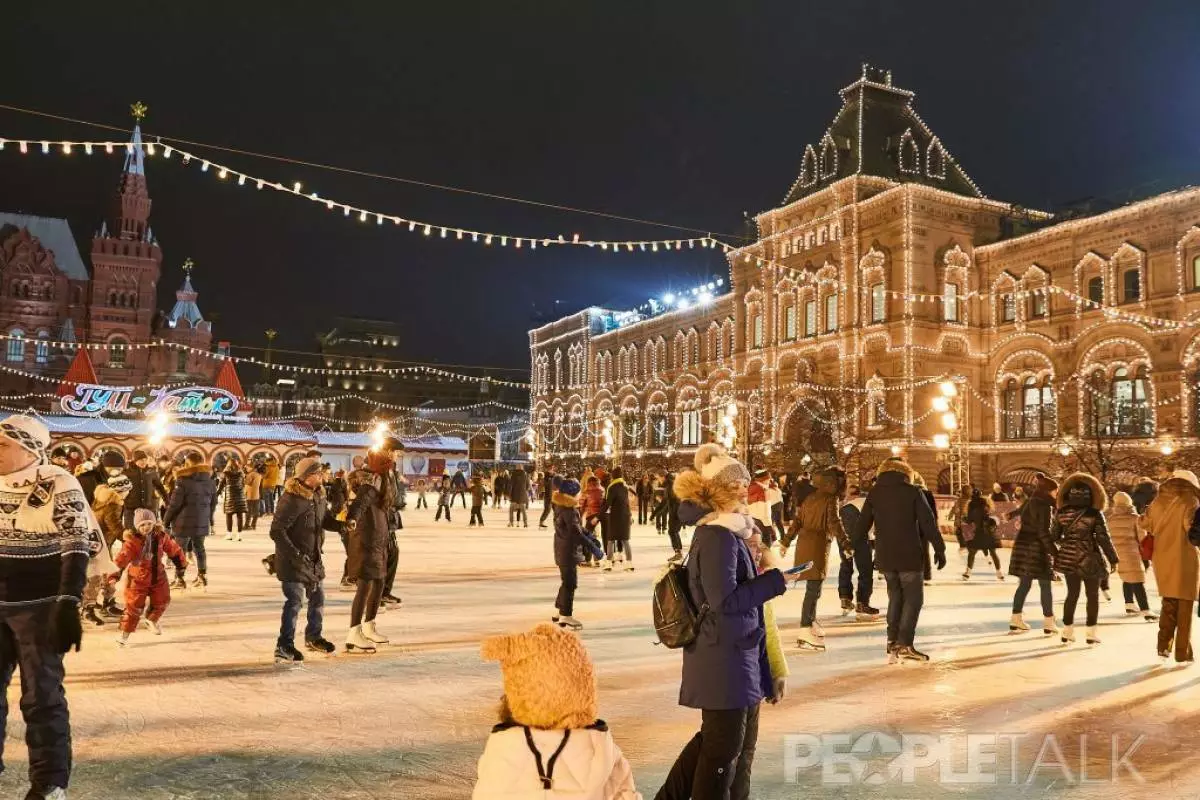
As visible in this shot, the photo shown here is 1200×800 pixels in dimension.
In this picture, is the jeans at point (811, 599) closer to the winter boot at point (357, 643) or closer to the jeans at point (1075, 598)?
the jeans at point (1075, 598)

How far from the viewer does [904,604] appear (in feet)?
23.0

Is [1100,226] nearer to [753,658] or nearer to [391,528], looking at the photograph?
[391,528]

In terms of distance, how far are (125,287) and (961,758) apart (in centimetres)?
6817

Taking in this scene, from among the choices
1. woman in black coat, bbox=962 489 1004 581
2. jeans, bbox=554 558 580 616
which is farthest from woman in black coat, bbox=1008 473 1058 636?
woman in black coat, bbox=962 489 1004 581

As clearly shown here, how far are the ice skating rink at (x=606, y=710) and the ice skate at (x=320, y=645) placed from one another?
12 cm

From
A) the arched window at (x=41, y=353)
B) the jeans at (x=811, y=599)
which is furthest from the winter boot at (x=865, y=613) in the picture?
the arched window at (x=41, y=353)

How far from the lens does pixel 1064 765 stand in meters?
4.52

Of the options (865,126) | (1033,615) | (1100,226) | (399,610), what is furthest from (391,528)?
(865,126)

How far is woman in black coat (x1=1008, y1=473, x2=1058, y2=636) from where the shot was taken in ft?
26.9

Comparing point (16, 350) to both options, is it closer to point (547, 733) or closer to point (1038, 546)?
point (1038, 546)

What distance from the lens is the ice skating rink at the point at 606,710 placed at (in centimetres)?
423

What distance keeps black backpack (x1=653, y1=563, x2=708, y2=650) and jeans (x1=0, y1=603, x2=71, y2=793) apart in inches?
97.4

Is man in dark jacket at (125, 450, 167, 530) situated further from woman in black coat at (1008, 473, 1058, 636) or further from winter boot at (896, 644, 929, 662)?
woman in black coat at (1008, 473, 1058, 636)

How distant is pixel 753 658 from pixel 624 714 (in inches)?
86.2
